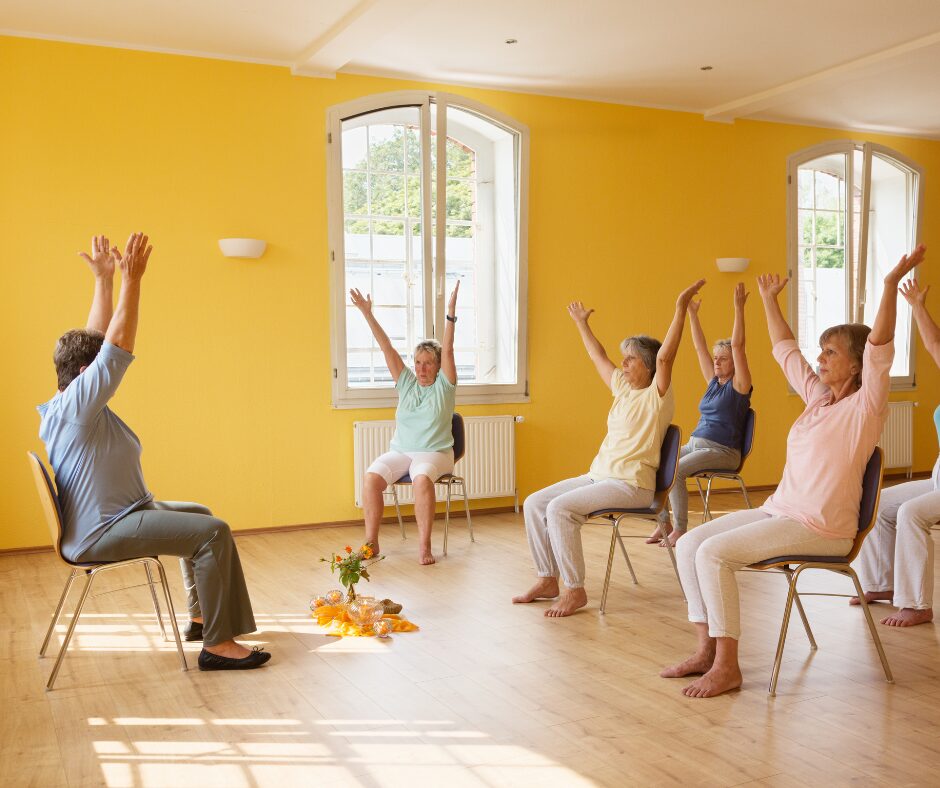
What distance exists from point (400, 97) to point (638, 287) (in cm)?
231

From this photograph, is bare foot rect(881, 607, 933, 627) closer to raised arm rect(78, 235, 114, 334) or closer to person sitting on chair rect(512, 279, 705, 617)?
person sitting on chair rect(512, 279, 705, 617)

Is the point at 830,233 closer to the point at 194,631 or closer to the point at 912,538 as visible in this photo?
the point at 912,538

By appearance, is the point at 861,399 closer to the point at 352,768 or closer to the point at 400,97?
the point at 352,768

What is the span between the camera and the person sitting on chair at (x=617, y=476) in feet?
14.1

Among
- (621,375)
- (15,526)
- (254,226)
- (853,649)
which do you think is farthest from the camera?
(254,226)

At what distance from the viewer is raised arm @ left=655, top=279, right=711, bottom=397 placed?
416 cm

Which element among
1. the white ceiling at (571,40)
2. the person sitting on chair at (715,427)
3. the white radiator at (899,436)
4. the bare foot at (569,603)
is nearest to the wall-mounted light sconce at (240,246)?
the white ceiling at (571,40)

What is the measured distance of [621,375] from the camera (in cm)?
462

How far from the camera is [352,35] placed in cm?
550

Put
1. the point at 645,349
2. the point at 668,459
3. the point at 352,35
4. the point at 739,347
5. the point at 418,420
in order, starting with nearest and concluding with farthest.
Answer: the point at 668,459
the point at 645,349
the point at 739,347
the point at 352,35
the point at 418,420

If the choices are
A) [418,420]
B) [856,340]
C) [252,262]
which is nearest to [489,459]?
[418,420]

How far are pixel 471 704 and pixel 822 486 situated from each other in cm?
138

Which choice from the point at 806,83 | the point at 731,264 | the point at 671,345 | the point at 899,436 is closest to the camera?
the point at 671,345

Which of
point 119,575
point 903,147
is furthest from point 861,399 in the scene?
point 903,147
